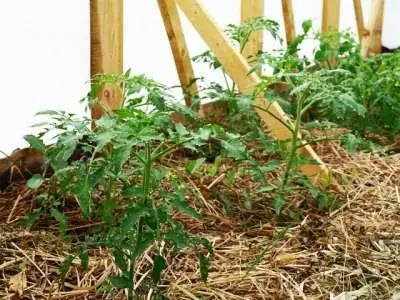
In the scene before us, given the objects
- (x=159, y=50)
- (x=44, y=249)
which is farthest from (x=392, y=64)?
(x=44, y=249)

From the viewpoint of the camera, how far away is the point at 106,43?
2.79m

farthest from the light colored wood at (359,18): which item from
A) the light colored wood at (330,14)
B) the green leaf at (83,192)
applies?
the green leaf at (83,192)

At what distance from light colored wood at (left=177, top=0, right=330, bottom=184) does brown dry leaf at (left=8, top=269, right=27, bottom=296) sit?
1110 millimetres

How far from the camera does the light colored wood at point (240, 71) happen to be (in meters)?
2.64

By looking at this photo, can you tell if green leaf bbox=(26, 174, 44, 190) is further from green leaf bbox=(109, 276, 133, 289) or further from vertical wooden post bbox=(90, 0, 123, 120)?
vertical wooden post bbox=(90, 0, 123, 120)

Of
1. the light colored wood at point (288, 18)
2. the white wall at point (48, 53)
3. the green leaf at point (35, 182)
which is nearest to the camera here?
the green leaf at point (35, 182)

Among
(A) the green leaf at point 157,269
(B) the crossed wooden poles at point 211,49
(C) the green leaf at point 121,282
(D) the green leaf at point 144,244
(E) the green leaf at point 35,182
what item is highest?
(B) the crossed wooden poles at point 211,49

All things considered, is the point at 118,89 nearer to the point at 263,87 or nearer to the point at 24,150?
the point at 24,150

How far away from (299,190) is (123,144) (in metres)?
1.20

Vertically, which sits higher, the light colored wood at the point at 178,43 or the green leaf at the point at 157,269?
the light colored wood at the point at 178,43

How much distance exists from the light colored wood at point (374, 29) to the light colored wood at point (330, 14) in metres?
0.63

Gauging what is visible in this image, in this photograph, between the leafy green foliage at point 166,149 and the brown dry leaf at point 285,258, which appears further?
the brown dry leaf at point 285,258

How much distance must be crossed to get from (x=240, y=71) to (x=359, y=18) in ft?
8.49

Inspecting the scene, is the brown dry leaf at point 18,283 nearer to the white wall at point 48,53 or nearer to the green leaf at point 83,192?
the green leaf at point 83,192
